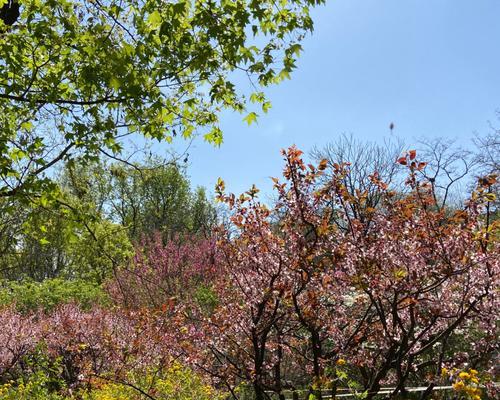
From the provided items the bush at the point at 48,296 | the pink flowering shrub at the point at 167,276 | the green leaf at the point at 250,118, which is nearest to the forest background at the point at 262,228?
the green leaf at the point at 250,118

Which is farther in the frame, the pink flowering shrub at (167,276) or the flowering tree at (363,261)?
the pink flowering shrub at (167,276)

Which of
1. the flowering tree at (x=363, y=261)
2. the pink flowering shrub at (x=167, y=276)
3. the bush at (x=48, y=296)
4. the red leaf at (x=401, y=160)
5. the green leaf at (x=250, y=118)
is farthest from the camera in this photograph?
the bush at (x=48, y=296)

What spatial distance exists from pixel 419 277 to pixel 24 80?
4736 millimetres

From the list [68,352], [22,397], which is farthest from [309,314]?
[68,352]

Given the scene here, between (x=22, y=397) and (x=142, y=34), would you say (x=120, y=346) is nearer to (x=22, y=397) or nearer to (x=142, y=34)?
(x=22, y=397)

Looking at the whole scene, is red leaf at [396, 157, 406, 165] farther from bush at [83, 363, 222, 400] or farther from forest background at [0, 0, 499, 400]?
bush at [83, 363, 222, 400]

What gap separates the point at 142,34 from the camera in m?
4.79

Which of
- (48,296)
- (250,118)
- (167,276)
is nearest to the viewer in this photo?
(250,118)

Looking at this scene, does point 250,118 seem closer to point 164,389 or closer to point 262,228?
point 262,228

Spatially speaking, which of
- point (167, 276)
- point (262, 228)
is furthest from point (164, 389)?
point (167, 276)

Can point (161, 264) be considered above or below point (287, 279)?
above

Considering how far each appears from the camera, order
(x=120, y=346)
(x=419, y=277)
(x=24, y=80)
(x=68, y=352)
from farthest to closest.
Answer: (x=68, y=352), (x=120, y=346), (x=24, y=80), (x=419, y=277)

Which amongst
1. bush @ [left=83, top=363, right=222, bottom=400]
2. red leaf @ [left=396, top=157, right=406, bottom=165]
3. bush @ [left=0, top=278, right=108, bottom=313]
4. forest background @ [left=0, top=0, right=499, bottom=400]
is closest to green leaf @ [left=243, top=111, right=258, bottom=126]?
forest background @ [left=0, top=0, right=499, bottom=400]

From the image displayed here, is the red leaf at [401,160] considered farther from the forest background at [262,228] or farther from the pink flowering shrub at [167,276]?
the pink flowering shrub at [167,276]
